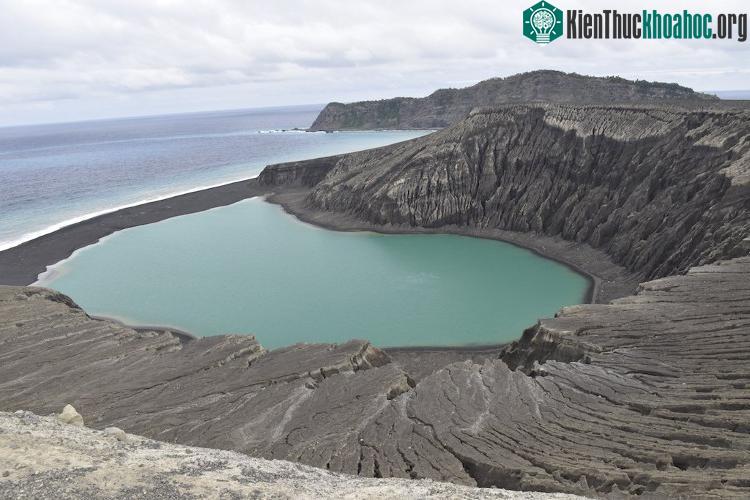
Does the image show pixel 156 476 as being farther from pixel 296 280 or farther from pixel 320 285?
pixel 296 280

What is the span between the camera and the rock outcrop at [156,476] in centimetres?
1468

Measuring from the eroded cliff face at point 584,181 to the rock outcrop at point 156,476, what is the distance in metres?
29.8

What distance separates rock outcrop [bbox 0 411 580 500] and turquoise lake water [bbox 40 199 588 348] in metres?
22.1

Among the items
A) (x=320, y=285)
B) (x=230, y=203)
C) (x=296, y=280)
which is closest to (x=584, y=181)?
(x=320, y=285)

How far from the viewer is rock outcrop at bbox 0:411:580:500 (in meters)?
14.7

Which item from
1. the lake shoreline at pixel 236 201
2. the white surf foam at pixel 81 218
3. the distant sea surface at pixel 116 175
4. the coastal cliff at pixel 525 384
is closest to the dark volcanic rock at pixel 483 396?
the coastal cliff at pixel 525 384

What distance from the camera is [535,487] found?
17.4m

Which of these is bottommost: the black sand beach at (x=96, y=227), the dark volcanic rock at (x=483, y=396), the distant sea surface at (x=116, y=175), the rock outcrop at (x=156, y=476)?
the dark volcanic rock at (x=483, y=396)

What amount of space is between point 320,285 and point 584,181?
32.4m

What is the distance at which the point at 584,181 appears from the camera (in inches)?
2399

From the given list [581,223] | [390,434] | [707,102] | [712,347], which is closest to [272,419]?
[390,434]

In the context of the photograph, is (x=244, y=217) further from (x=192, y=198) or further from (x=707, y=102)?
(x=707, y=102)

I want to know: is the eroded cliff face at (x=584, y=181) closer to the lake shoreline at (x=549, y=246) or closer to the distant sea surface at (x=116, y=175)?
the lake shoreline at (x=549, y=246)

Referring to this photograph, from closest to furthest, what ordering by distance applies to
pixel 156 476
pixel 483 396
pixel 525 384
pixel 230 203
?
1. pixel 156 476
2. pixel 483 396
3. pixel 525 384
4. pixel 230 203
